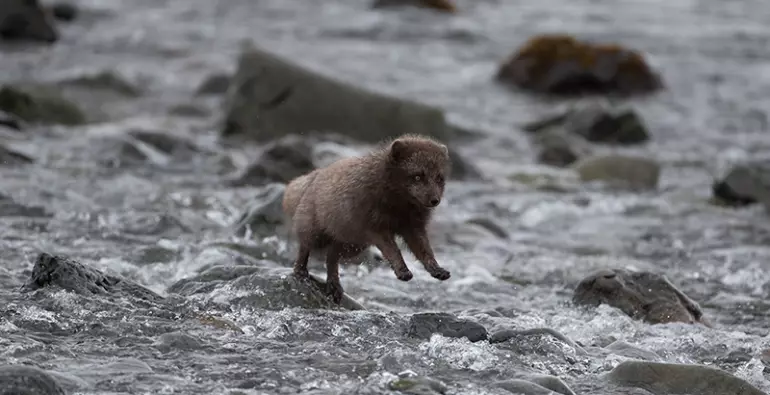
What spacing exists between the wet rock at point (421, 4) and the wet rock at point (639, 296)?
2303cm

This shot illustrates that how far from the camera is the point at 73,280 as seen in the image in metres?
8.54

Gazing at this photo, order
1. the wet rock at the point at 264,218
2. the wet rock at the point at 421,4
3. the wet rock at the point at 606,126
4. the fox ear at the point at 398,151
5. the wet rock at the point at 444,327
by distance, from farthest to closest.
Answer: the wet rock at the point at 421,4 < the wet rock at the point at 606,126 < the wet rock at the point at 264,218 < the fox ear at the point at 398,151 < the wet rock at the point at 444,327

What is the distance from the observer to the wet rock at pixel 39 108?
59.2ft

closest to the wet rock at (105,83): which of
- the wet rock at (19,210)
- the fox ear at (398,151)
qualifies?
the wet rock at (19,210)

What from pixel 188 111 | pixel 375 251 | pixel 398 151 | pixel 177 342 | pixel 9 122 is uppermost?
pixel 398 151

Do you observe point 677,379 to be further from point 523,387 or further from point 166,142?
point 166,142

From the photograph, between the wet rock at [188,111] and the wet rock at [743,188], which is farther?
the wet rock at [188,111]

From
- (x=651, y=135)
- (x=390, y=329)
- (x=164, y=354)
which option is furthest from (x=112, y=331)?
(x=651, y=135)

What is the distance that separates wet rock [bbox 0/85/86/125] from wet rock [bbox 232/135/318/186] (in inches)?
164

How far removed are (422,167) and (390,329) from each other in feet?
3.59

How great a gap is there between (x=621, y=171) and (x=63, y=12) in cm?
1675

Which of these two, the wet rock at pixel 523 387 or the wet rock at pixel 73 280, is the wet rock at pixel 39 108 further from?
the wet rock at pixel 523 387

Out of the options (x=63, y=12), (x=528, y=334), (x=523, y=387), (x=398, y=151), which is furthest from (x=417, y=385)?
(x=63, y=12)

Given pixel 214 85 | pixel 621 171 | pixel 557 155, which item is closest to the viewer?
pixel 621 171
